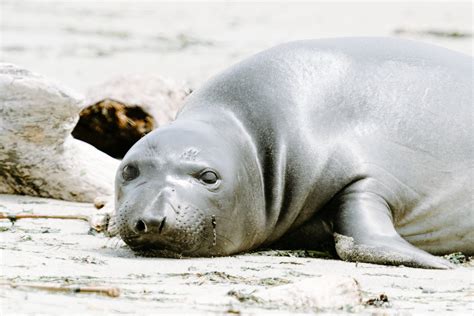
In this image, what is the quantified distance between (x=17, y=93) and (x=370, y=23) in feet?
31.4

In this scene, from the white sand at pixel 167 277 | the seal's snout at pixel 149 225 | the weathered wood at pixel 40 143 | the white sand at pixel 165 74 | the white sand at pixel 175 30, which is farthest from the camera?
the white sand at pixel 175 30

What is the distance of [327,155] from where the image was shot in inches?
219

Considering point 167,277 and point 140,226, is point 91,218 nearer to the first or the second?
point 140,226

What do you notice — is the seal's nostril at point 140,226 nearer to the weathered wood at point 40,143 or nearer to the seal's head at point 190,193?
the seal's head at point 190,193

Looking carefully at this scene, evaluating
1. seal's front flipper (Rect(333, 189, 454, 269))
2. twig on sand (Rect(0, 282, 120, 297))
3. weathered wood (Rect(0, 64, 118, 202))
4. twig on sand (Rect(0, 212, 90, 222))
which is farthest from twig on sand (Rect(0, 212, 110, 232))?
twig on sand (Rect(0, 282, 120, 297))

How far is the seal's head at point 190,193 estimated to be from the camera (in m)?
4.98

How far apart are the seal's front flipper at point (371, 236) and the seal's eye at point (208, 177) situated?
0.65 metres

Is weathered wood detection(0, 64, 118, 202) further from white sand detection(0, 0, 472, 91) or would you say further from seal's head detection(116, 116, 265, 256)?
white sand detection(0, 0, 472, 91)

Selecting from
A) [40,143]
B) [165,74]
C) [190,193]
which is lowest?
[165,74]

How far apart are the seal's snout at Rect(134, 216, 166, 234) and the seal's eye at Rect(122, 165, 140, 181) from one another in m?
0.30

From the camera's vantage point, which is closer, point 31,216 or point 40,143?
point 31,216

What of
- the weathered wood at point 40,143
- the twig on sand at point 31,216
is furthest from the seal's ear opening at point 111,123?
the twig on sand at point 31,216

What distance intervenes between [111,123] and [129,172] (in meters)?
3.37

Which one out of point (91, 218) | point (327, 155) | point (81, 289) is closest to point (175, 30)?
point (91, 218)
